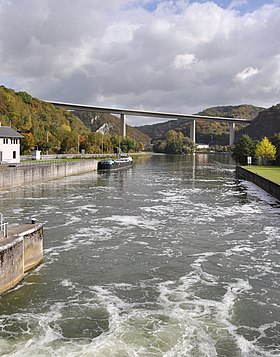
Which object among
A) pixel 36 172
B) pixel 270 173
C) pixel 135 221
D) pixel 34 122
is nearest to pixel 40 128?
pixel 34 122

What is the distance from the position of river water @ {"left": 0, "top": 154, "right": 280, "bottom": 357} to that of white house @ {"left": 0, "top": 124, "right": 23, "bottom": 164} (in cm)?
2468

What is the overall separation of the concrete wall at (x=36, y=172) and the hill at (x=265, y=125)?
12281cm

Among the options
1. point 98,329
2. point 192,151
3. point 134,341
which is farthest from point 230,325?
point 192,151

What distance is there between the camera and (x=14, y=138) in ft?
161

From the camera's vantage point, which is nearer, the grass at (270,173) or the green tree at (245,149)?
the grass at (270,173)

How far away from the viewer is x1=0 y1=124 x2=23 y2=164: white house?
Answer: 4684 cm

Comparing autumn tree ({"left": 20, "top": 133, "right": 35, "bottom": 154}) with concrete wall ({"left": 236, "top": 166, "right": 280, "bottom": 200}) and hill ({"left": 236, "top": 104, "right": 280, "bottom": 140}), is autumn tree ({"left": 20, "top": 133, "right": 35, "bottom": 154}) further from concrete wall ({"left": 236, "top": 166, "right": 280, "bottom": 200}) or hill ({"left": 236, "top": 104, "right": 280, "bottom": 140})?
hill ({"left": 236, "top": 104, "right": 280, "bottom": 140})

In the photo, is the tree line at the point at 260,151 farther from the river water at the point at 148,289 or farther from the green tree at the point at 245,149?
the river water at the point at 148,289

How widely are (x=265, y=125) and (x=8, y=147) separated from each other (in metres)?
146

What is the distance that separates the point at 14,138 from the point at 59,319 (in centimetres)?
4159

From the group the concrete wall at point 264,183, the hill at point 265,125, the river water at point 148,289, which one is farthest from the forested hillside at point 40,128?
the hill at point 265,125

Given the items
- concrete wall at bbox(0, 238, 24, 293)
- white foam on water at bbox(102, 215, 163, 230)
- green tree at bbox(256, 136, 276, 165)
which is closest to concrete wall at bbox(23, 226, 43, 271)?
concrete wall at bbox(0, 238, 24, 293)

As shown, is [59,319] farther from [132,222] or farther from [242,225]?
[242,225]

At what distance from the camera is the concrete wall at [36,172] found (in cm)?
3659
